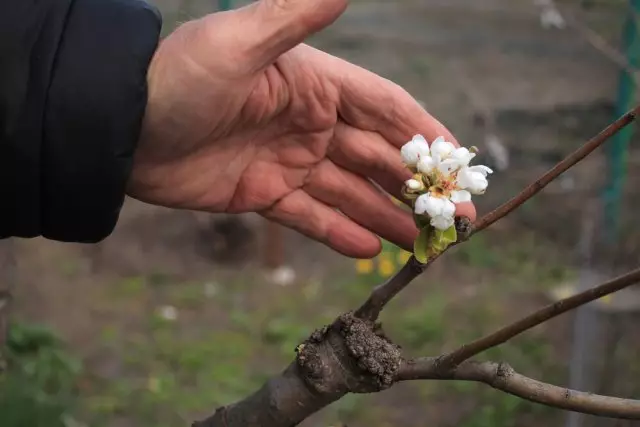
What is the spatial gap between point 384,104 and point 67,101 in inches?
18.2

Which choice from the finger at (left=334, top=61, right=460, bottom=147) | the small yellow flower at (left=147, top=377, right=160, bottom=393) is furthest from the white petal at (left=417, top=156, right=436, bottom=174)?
the small yellow flower at (left=147, top=377, right=160, bottom=393)

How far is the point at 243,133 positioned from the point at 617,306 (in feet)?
4.76

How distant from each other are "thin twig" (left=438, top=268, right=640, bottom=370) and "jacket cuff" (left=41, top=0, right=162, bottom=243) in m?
0.49

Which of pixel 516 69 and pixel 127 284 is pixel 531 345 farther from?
pixel 516 69

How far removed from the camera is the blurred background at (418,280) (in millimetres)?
2201

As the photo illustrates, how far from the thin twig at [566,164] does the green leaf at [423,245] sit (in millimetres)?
60

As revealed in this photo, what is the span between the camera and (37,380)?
7.23 ft

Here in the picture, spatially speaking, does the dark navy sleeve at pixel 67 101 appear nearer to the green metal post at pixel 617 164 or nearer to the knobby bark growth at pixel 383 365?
the knobby bark growth at pixel 383 365

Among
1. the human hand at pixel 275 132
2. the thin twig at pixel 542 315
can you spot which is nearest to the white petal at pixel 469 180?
the thin twig at pixel 542 315

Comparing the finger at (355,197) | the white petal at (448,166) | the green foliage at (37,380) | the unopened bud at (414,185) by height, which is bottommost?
the green foliage at (37,380)

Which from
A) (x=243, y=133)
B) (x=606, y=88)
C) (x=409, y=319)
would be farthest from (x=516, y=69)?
(x=243, y=133)

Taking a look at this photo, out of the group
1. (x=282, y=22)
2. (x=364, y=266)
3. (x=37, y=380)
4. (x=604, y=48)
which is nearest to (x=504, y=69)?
(x=364, y=266)

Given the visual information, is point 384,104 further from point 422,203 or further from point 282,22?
point 422,203

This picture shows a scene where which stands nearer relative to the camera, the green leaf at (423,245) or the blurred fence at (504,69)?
the green leaf at (423,245)
